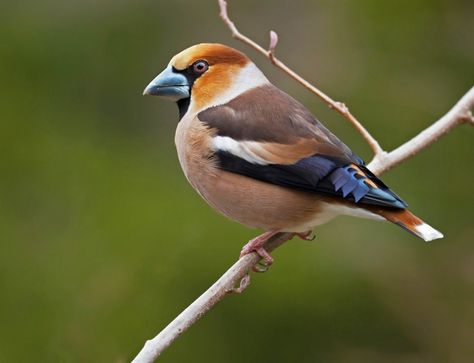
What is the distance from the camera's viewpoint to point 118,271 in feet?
21.8

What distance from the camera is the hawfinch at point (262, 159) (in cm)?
423

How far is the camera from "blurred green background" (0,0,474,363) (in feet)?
20.9

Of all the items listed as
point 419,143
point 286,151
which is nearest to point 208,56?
point 286,151

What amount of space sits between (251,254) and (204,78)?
2.48ft

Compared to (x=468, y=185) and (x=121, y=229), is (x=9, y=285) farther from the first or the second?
(x=468, y=185)

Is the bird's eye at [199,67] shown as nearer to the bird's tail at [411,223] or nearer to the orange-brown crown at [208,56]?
the orange-brown crown at [208,56]

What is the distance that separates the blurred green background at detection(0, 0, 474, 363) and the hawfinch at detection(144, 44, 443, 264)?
1.82 metres

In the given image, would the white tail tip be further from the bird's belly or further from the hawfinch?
the bird's belly

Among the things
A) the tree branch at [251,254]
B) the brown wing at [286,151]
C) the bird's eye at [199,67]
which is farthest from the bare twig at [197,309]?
the bird's eye at [199,67]

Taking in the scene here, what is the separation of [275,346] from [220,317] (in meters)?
0.35

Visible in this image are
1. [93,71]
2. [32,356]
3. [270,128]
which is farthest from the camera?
[93,71]

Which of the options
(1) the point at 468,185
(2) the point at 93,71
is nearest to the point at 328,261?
(1) the point at 468,185

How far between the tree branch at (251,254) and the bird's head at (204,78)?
119mm

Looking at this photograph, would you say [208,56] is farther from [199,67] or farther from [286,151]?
[286,151]
